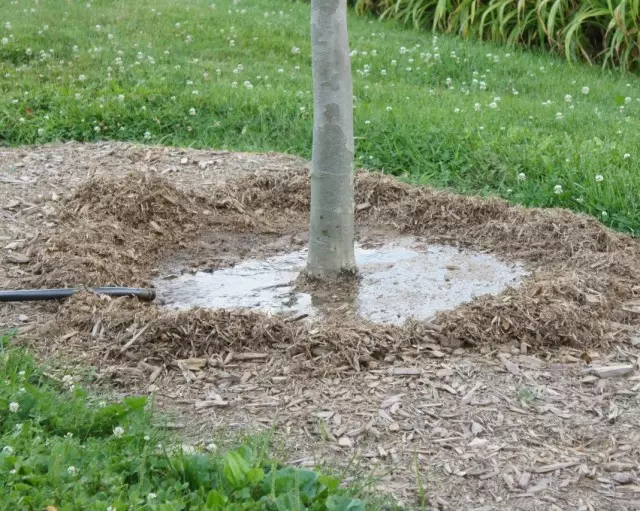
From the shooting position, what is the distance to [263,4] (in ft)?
42.2

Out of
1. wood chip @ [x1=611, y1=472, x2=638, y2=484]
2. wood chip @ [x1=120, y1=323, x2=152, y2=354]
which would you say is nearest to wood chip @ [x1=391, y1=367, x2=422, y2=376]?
wood chip @ [x1=611, y1=472, x2=638, y2=484]

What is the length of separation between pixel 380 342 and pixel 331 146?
1120 millimetres

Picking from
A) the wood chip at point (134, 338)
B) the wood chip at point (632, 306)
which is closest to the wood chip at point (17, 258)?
the wood chip at point (134, 338)

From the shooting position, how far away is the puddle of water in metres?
4.82

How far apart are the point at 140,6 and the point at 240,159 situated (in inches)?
227

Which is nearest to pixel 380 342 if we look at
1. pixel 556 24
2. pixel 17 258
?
pixel 17 258

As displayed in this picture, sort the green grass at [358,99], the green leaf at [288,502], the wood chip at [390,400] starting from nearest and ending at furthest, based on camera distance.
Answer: the green leaf at [288,502]
the wood chip at [390,400]
the green grass at [358,99]

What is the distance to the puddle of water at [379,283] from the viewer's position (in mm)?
4820

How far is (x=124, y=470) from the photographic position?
3.24 meters

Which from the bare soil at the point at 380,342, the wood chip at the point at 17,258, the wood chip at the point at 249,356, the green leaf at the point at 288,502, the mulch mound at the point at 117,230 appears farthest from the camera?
the wood chip at the point at 17,258

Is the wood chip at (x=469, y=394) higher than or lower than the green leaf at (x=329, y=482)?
lower

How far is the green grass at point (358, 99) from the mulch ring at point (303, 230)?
0.61m

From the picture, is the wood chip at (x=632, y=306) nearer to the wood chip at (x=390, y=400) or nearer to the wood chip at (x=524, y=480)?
the wood chip at (x=390, y=400)

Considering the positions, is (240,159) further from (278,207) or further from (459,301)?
(459,301)
